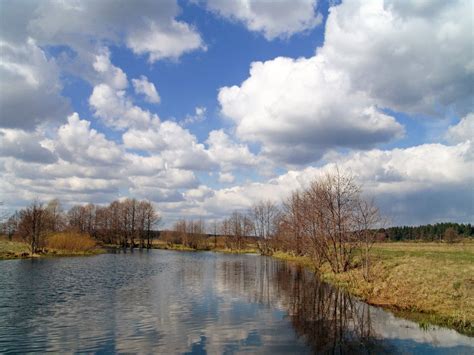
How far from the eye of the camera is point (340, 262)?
43.8 m

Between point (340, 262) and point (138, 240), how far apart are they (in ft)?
324

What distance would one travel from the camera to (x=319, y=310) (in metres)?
24.4

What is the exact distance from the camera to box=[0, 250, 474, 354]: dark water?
16.4 m

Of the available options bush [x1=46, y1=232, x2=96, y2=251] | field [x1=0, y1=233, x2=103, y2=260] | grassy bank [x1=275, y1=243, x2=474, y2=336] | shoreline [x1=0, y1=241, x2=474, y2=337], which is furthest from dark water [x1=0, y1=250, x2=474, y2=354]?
bush [x1=46, y1=232, x2=96, y2=251]

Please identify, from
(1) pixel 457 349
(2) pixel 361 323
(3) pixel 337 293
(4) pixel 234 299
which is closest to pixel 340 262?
(3) pixel 337 293

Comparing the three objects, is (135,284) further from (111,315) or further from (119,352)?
(119,352)

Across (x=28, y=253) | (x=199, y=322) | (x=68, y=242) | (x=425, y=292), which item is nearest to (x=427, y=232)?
(x=68, y=242)

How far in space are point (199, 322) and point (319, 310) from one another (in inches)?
309

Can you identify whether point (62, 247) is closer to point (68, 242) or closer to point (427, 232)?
point (68, 242)

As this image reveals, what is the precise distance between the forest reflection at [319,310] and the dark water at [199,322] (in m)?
0.05

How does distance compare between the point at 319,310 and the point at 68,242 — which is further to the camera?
the point at 68,242

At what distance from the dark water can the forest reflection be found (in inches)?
1.9

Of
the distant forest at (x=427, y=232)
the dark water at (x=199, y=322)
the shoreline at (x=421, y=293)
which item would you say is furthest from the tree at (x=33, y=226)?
the distant forest at (x=427, y=232)

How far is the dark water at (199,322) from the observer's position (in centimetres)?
1639
